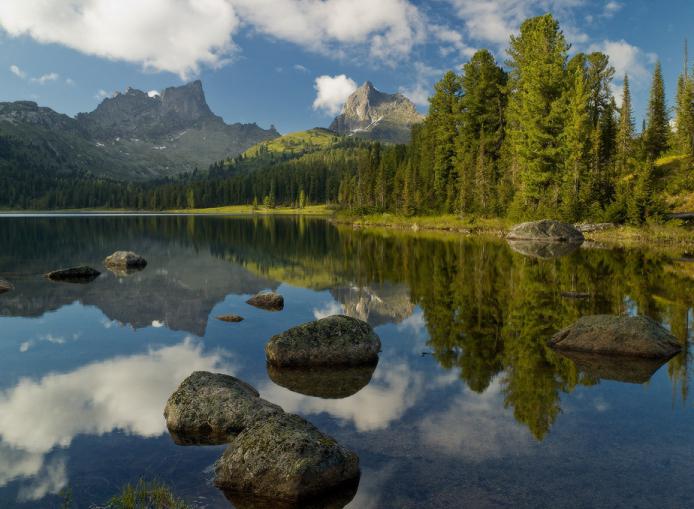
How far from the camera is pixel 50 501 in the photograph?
796 cm

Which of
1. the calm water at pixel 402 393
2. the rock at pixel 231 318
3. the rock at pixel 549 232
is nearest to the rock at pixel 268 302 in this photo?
the calm water at pixel 402 393

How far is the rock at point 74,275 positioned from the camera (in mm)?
32188

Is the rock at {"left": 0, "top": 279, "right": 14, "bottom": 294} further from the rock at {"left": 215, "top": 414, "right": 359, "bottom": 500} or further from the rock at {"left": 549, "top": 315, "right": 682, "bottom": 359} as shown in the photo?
the rock at {"left": 549, "top": 315, "right": 682, "bottom": 359}

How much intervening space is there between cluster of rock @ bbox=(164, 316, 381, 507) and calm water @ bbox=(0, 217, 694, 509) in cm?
39

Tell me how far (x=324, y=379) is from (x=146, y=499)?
6679mm

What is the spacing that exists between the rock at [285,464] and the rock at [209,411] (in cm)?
148

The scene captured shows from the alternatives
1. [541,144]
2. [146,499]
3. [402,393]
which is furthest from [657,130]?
[146,499]

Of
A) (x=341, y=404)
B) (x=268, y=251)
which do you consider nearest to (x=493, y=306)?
(x=341, y=404)

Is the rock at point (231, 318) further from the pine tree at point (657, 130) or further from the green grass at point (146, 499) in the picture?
the pine tree at point (657, 130)

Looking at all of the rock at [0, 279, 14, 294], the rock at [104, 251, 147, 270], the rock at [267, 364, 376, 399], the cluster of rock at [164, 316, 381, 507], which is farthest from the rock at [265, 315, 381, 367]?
the rock at [104, 251, 147, 270]

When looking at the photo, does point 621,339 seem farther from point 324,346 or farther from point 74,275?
point 74,275

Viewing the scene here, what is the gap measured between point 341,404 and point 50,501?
6.40 metres

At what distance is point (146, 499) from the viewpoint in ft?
25.3

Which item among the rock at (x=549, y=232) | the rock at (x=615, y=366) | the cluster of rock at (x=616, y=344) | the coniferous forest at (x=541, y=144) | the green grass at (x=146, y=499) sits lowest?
the green grass at (x=146, y=499)
